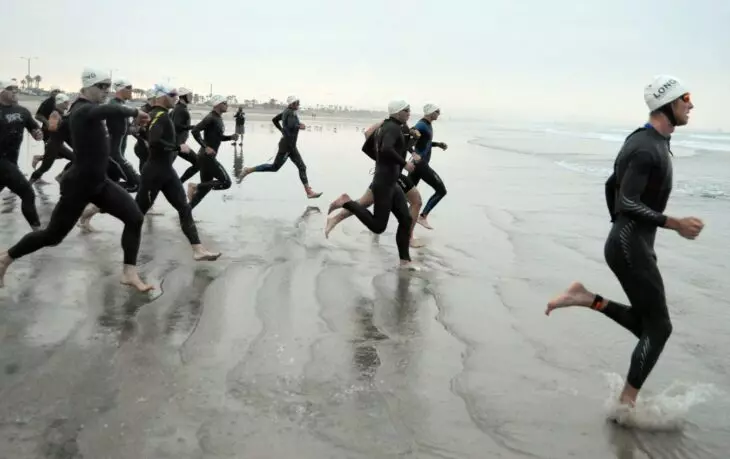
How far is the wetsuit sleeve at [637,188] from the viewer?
12.4 ft

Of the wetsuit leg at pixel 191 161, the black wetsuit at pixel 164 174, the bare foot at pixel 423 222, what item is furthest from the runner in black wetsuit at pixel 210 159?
the bare foot at pixel 423 222

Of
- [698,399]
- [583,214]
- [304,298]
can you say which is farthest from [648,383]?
[583,214]

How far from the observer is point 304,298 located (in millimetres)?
6047

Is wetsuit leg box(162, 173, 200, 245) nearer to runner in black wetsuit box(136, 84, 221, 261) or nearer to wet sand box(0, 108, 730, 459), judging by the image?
runner in black wetsuit box(136, 84, 221, 261)

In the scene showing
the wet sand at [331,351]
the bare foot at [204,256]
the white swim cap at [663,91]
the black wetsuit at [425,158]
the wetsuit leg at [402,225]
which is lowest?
the wet sand at [331,351]

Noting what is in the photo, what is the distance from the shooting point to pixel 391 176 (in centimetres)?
728

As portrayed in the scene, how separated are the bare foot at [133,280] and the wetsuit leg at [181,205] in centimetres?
118

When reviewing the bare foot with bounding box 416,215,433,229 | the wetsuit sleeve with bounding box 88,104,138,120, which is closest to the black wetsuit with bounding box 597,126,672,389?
the wetsuit sleeve with bounding box 88,104,138,120

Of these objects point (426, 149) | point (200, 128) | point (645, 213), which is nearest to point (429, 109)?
point (426, 149)

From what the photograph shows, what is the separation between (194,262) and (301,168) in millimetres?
5413

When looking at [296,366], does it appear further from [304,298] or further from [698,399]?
[698,399]

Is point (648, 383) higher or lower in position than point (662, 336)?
lower

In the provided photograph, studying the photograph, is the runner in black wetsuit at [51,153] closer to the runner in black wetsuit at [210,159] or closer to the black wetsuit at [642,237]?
the runner in black wetsuit at [210,159]

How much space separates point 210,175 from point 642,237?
6806 millimetres
